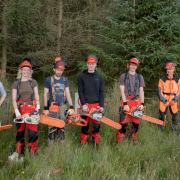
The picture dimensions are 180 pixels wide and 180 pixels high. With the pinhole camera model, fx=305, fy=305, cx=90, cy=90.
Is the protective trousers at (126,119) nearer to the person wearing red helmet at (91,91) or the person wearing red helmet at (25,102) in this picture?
the person wearing red helmet at (91,91)

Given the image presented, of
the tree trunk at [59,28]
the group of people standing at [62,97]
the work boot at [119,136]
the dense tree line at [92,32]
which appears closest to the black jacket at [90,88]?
the group of people standing at [62,97]

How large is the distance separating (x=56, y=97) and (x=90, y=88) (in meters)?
0.69

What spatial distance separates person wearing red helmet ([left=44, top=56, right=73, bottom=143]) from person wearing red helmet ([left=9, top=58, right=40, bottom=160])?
36 centimetres

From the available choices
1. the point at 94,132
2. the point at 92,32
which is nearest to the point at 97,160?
the point at 94,132

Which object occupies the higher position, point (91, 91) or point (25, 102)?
point (91, 91)

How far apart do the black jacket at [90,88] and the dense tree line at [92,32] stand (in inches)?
158

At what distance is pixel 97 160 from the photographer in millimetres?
4898

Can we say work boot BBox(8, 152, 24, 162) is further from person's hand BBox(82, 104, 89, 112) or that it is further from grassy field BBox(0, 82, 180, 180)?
person's hand BBox(82, 104, 89, 112)

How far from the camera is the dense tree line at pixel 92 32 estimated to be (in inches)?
391

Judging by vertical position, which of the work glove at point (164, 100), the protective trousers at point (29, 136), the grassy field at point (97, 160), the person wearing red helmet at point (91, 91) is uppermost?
the person wearing red helmet at point (91, 91)

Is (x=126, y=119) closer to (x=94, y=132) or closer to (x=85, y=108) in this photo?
(x=94, y=132)

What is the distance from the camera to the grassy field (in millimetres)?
4410

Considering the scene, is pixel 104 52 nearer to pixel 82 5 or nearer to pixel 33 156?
pixel 82 5

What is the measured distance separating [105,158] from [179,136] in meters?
2.44
